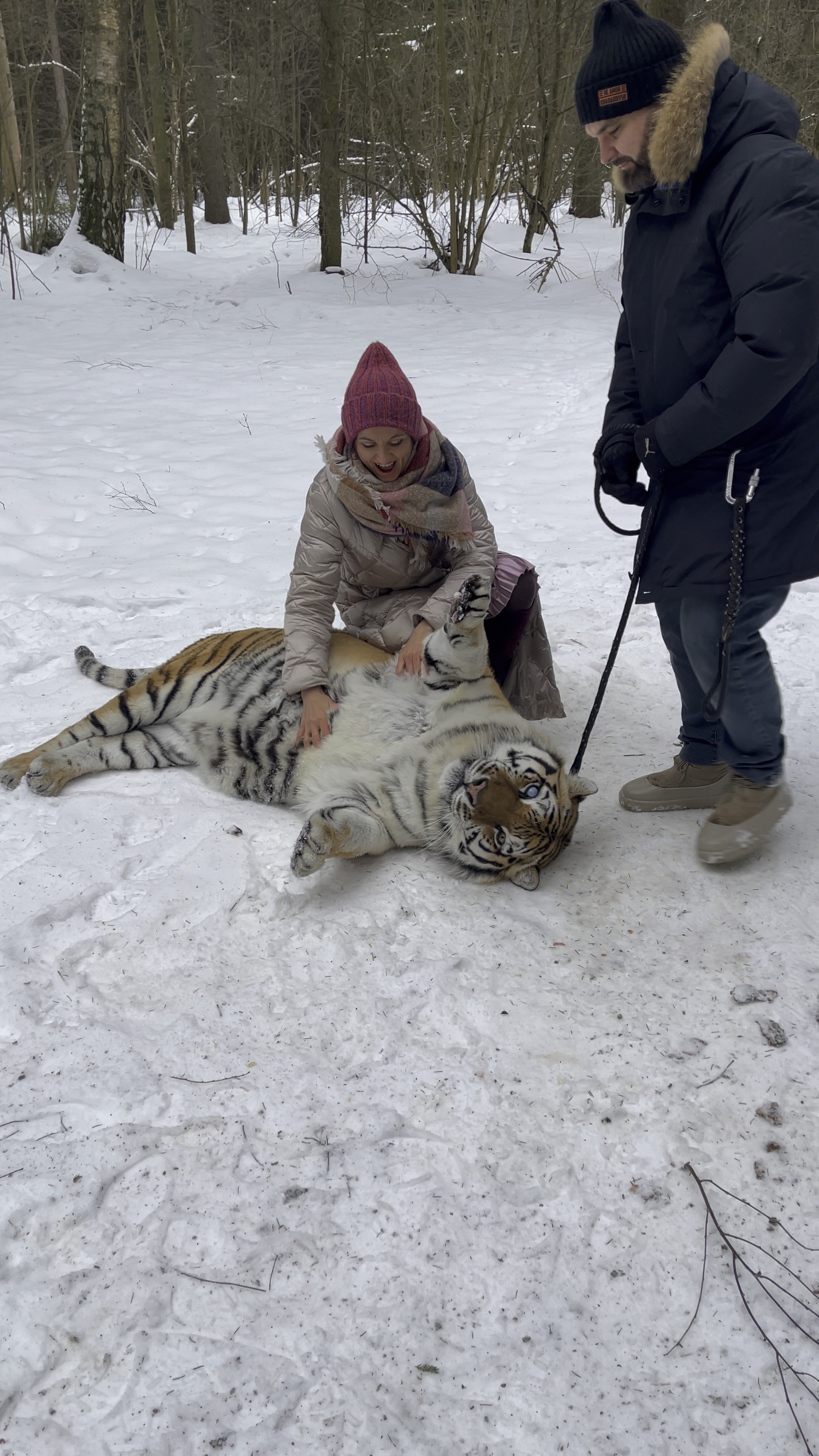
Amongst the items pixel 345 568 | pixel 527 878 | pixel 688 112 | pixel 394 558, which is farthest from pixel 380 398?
pixel 527 878

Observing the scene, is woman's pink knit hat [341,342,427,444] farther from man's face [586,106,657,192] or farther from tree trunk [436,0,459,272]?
tree trunk [436,0,459,272]

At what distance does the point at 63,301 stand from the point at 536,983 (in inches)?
446

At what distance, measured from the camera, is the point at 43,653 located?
4.36 meters

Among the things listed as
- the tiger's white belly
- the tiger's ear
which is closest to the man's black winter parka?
the tiger's white belly

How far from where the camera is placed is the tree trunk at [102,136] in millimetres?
11039

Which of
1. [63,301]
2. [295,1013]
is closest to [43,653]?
[295,1013]

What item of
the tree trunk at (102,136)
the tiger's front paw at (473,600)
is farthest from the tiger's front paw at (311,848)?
the tree trunk at (102,136)

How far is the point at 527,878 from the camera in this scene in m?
2.95

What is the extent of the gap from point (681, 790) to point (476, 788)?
785 mm

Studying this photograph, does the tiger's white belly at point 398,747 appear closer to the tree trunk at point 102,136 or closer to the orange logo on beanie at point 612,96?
the orange logo on beanie at point 612,96

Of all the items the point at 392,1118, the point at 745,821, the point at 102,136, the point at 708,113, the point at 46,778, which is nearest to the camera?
the point at 392,1118

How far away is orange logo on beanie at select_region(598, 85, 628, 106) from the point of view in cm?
232

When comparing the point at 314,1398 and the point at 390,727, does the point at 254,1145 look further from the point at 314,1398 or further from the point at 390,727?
the point at 390,727

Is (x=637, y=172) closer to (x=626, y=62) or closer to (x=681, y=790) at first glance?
(x=626, y=62)
